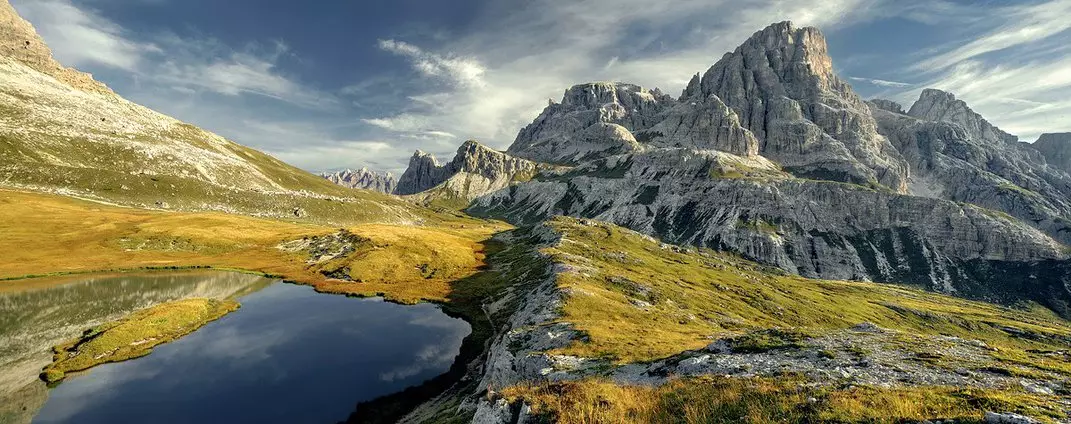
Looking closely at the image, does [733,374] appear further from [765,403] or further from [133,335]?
[133,335]

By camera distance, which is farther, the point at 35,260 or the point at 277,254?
the point at 277,254

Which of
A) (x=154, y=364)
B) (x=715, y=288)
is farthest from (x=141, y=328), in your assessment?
(x=715, y=288)

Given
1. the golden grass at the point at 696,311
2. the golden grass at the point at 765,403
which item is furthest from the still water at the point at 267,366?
the golden grass at the point at 765,403

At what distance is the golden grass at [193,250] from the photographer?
351 feet

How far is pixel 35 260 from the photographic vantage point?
344 ft

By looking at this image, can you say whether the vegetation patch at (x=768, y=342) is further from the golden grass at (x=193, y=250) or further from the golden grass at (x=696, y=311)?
the golden grass at (x=193, y=250)

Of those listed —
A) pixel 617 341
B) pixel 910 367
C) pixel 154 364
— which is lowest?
pixel 154 364

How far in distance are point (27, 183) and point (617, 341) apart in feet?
842

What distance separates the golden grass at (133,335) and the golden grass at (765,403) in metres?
67.4

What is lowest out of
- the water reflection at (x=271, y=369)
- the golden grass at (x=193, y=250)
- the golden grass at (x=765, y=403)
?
the water reflection at (x=271, y=369)

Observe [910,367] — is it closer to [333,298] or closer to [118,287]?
[333,298]

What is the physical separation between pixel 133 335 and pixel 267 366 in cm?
2374

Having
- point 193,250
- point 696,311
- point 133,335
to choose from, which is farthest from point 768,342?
point 193,250

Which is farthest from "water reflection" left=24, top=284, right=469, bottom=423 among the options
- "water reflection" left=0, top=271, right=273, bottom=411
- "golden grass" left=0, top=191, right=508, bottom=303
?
"golden grass" left=0, top=191, right=508, bottom=303
